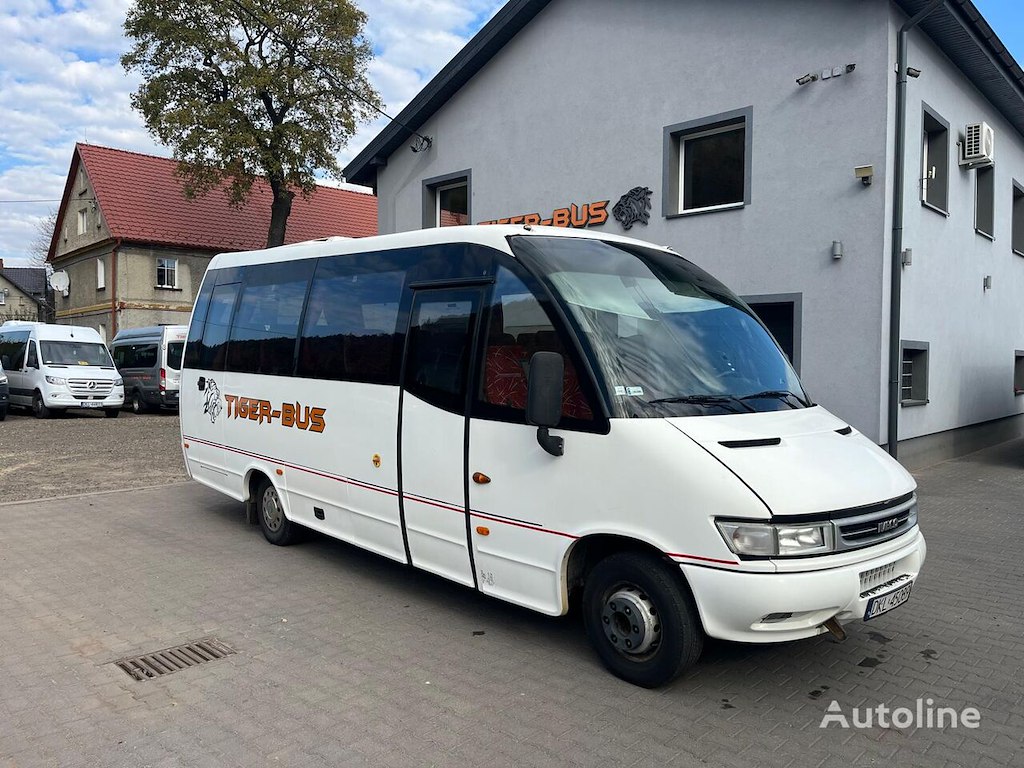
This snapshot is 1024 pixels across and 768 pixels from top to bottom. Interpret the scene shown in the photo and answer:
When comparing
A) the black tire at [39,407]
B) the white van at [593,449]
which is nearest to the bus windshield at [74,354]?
the black tire at [39,407]

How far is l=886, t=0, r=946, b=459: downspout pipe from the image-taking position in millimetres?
10281

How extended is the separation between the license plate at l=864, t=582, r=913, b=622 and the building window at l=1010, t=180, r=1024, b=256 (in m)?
15.3

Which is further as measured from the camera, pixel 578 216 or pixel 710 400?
pixel 578 216

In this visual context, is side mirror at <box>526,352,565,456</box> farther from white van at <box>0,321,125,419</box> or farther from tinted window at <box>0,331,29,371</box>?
tinted window at <box>0,331,29,371</box>

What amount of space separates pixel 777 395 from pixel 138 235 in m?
31.2

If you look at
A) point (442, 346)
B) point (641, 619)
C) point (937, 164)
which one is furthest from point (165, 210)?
point (641, 619)

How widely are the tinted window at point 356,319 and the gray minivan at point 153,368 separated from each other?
15.2 metres

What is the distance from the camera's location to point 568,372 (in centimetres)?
438

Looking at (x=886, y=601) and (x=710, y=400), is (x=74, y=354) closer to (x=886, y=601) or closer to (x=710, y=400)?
(x=710, y=400)

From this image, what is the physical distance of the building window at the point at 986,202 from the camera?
14.5m

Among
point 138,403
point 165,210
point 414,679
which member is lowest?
point 414,679

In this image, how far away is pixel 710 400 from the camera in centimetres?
436

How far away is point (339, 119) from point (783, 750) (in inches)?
1007

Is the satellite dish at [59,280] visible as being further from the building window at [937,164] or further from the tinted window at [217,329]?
the building window at [937,164]
